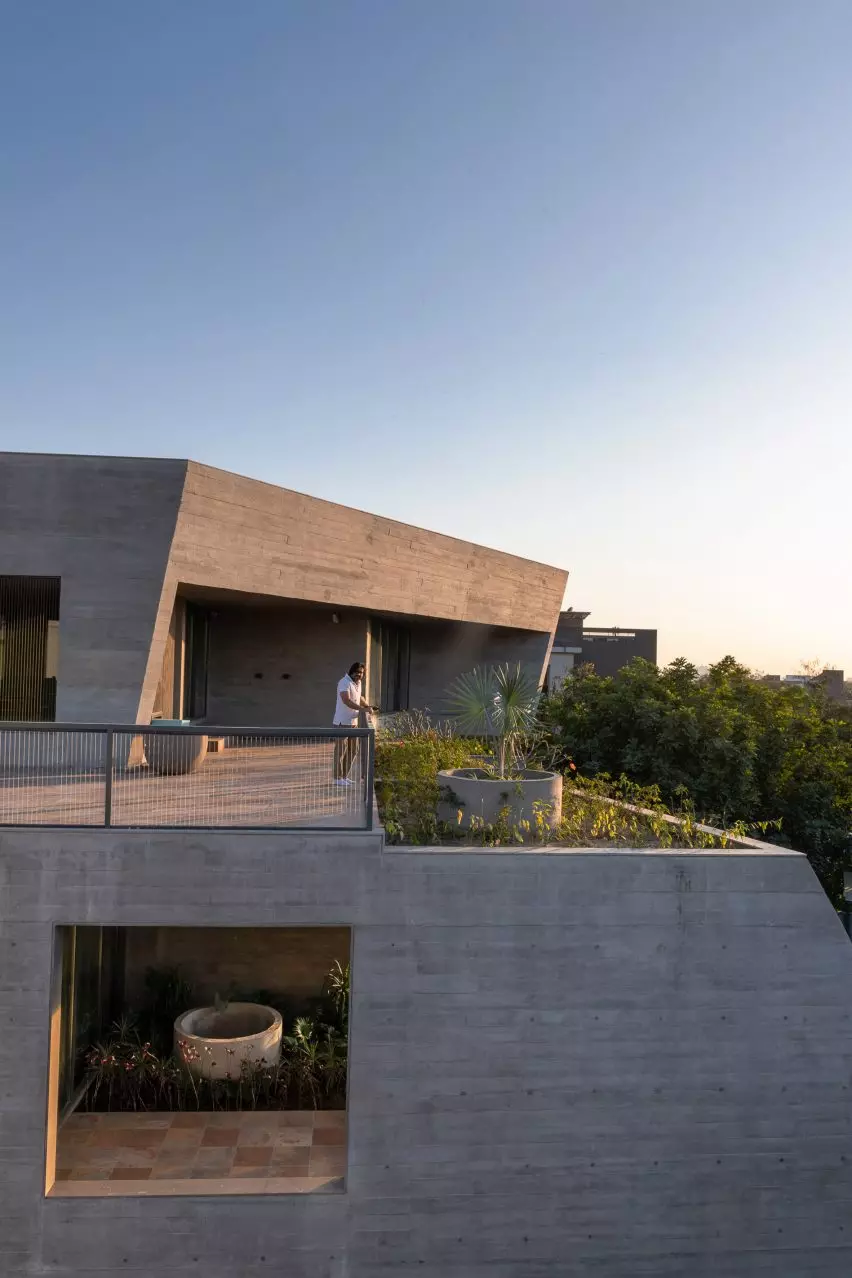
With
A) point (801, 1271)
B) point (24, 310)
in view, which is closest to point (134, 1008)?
point (801, 1271)

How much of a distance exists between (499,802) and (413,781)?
5.27ft

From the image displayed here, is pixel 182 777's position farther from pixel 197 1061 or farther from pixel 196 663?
pixel 196 663

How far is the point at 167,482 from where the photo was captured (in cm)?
1027

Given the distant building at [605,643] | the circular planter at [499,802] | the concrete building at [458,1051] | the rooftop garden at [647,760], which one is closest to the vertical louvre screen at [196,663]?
the rooftop garden at [647,760]

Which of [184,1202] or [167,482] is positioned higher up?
[167,482]

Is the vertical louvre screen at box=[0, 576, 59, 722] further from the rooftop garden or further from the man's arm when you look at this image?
the rooftop garden

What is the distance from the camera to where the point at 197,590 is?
12.3m

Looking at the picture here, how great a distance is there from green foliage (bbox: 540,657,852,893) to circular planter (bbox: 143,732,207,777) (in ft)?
22.0

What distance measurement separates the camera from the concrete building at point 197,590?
401 inches

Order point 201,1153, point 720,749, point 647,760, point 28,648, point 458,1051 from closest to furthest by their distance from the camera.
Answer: point 458,1051 → point 201,1153 → point 28,648 → point 720,749 → point 647,760

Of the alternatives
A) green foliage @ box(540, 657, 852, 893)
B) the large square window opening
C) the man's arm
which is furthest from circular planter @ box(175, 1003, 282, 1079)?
green foliage @ box(540, 657, 852, 893)

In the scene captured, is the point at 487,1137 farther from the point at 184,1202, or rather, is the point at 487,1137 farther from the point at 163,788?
the point at 163,788

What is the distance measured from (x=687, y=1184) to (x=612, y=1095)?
3.29 feet

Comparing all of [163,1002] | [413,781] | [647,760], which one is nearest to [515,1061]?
[413,781]
